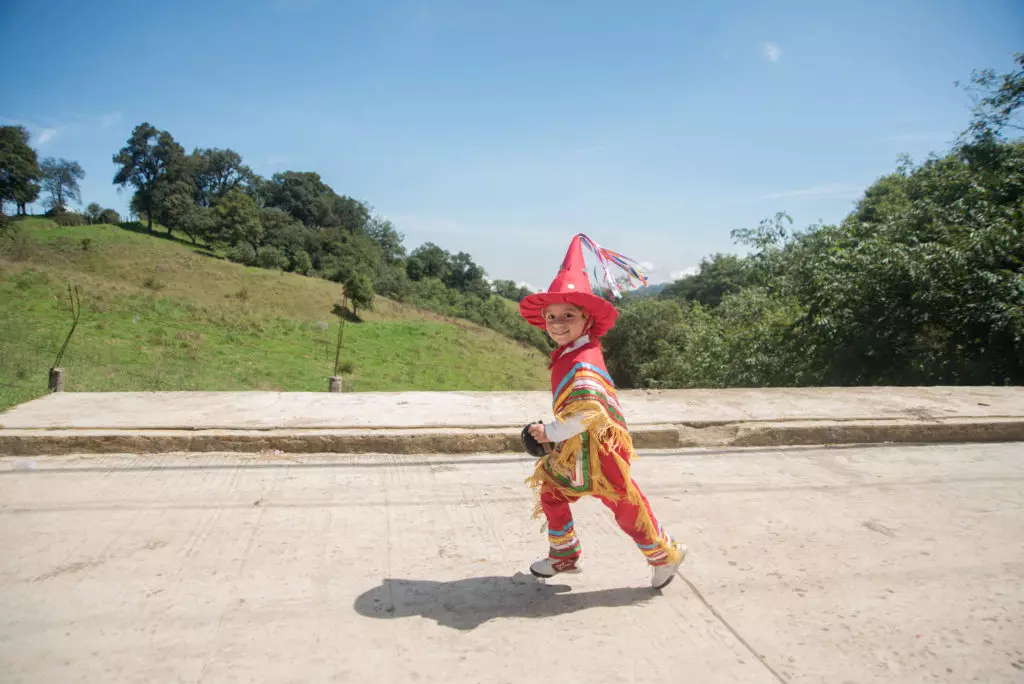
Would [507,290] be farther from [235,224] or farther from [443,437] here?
[443,437]

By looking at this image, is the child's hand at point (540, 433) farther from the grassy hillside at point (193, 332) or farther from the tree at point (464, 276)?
Answer: the tree at point (464, 276)

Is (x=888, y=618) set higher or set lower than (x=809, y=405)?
lower

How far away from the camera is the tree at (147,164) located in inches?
2830

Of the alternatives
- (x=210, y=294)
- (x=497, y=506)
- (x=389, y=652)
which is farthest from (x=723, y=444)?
(x=210, y=294)

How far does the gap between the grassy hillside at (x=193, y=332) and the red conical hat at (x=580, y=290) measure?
6.76 meters

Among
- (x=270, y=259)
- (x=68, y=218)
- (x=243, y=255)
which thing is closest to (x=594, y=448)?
(x=270, y=259)

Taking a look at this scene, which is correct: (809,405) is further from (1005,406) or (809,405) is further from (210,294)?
(210,294)

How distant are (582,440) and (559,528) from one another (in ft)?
1.50

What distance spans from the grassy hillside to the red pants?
6794 mm

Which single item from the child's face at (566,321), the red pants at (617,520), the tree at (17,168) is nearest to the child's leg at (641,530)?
the red pants at (617,520)

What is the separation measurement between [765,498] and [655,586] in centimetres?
156

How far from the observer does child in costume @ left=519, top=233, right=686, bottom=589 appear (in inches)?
110

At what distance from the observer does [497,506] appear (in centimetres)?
391

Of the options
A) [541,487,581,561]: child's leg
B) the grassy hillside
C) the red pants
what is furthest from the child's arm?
the grassy hillside
